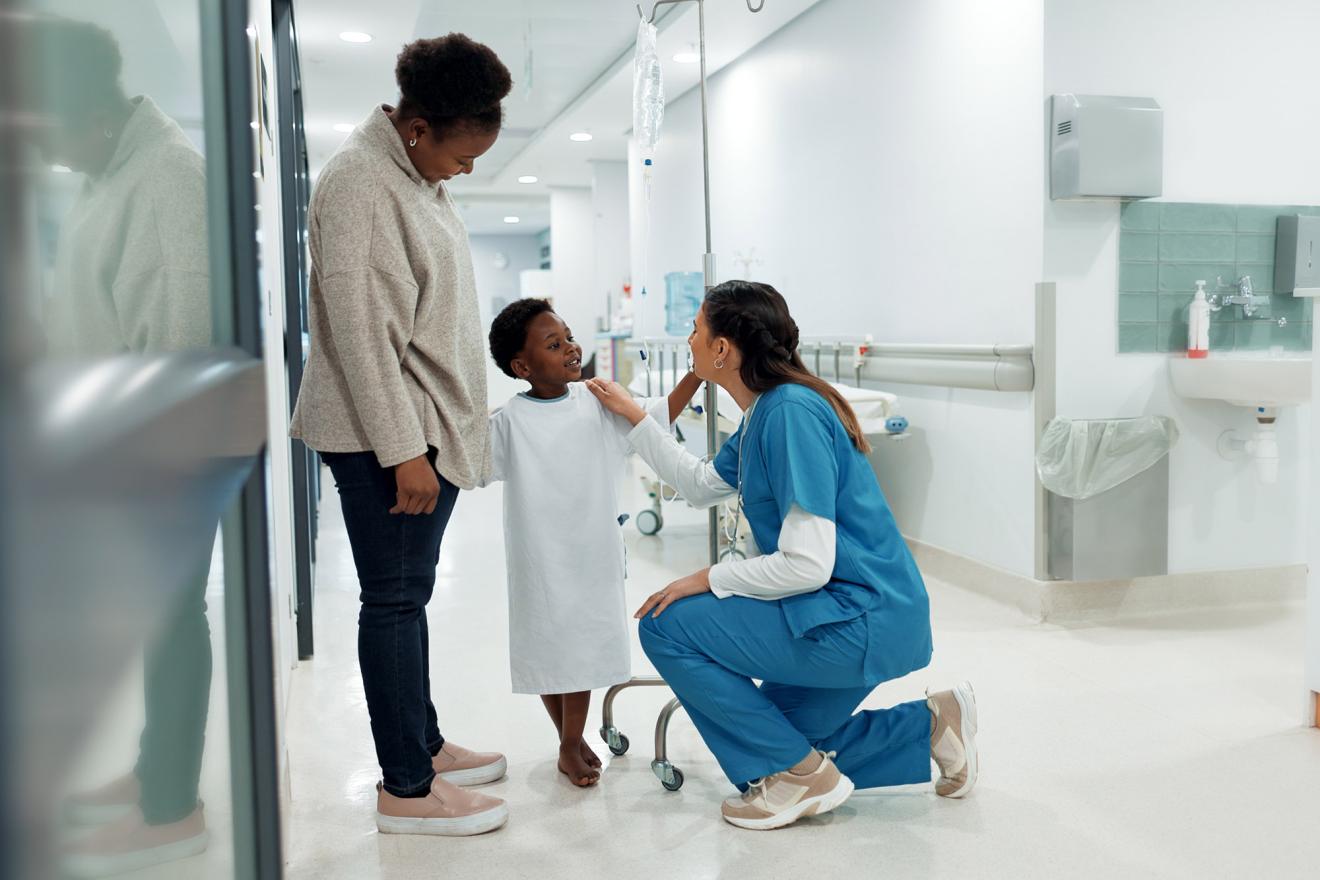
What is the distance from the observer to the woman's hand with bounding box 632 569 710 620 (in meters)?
1.99

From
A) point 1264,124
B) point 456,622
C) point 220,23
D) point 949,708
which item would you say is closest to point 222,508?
point 220,23

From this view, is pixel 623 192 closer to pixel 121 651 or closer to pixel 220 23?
pixel 220 23

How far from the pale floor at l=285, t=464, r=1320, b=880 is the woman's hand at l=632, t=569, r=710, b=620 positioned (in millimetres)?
394

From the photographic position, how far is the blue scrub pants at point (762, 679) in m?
1.92

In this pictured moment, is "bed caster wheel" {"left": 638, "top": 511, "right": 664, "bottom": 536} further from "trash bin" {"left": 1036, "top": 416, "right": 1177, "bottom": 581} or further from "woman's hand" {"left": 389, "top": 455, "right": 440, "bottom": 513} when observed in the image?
"woman's hand" {"left": 389, "top": 455, "right": 440, "bottom": 513}

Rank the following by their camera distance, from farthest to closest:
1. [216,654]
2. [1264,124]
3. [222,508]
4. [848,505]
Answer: [1264,124] → [848,505] → [216,654] → [222,508]

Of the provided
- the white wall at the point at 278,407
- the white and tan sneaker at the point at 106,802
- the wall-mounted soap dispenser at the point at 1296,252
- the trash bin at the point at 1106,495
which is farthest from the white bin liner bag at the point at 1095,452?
the white and tan sneaker at the point at 106,802

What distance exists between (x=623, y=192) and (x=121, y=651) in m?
8.92

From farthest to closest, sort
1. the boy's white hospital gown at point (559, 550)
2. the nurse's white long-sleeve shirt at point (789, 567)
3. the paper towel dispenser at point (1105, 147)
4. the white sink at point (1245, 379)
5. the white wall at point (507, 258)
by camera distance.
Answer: the white wall at point (507, 258)
the paper towel dispenser at point (1105, 147)
the white sink at point (1245, 379)
the boy's white hospital gown at point (559, 550)
the nurse's white long-sleeve shirt at point (789, 567)

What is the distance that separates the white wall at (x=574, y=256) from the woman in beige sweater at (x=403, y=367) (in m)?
8.55

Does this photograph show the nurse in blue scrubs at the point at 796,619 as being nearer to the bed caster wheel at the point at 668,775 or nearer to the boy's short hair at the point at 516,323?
the bed caster wheel at the point at 668,775

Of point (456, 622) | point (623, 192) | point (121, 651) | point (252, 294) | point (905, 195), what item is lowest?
point (456, 622)

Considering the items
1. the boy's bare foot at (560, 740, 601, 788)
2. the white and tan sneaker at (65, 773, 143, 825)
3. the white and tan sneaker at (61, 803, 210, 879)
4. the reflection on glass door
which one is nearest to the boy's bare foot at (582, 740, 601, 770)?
the boy's bare foot at (560, 740, 601, 788)

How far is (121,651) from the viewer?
1.07 feet
